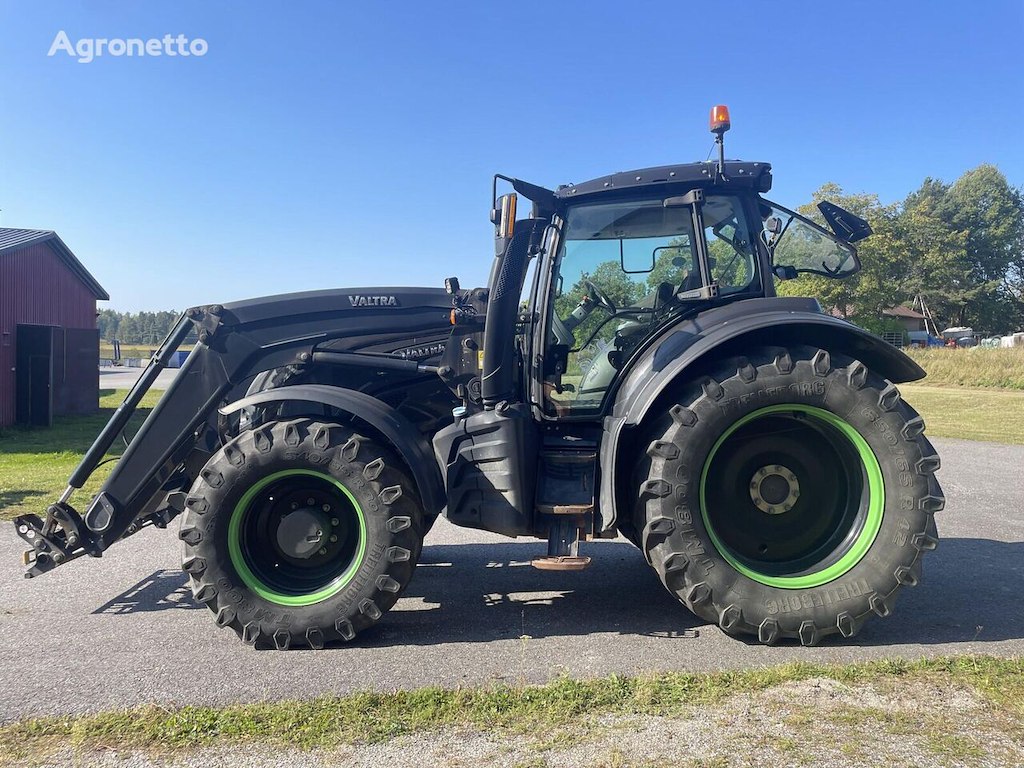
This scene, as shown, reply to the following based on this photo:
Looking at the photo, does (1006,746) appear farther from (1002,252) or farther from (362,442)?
(1002,252)

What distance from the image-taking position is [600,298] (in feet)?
13.9

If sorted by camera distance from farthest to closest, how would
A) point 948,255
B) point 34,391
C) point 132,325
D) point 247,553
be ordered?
point 132,325
point 948,255
point 34,391
point 247,553

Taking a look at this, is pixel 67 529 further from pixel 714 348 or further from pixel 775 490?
pixel 775 490

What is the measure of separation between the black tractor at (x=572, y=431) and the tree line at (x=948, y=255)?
127 feet

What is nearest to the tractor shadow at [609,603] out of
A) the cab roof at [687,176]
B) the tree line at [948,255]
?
the cab roof at [687,176]

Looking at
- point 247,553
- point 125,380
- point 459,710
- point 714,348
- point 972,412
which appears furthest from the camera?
point 125,380

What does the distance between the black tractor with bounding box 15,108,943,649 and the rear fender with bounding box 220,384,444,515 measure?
0.05 feet

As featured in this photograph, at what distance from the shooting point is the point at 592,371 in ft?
13.8

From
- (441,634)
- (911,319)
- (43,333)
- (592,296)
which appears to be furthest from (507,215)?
(911,319)

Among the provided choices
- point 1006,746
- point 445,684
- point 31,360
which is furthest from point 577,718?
point 31,360

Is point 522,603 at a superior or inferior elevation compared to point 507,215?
inferior

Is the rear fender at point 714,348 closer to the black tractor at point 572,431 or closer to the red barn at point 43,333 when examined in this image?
the black tractor at point 572,431

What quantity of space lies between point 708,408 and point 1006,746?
5.96 ft

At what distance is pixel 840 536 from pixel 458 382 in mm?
2430
